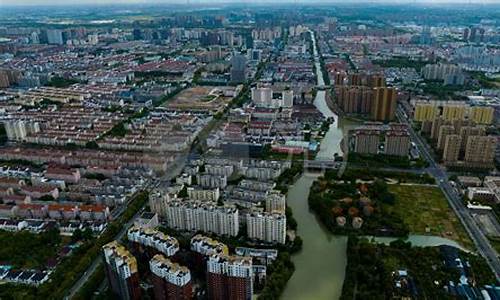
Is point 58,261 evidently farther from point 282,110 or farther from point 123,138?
point 282,110

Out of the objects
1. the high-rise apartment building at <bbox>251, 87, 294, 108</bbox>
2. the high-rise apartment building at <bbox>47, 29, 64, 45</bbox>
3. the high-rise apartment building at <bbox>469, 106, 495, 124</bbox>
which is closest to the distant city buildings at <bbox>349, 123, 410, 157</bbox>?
the high-rise apartment building at <bbox>469, 106, 495, 124</bbox>

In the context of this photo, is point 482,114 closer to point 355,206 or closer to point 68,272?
point 355,206

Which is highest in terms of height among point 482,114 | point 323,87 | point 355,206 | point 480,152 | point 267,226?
point 482,114

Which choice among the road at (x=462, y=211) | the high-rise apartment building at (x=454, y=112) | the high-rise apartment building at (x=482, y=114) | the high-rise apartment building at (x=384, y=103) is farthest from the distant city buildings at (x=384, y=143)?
the high-rise apartment building at (x=482, y=114)

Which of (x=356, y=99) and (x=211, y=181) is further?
(x=356, y=99)

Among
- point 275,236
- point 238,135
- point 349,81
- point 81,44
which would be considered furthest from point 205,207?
point 81,44

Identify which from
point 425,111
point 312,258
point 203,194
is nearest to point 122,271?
point 203,194

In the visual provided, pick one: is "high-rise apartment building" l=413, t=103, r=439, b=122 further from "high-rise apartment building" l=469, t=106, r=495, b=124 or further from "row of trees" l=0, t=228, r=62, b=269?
"row of trees" l=0, t=228, r=62, b=269
